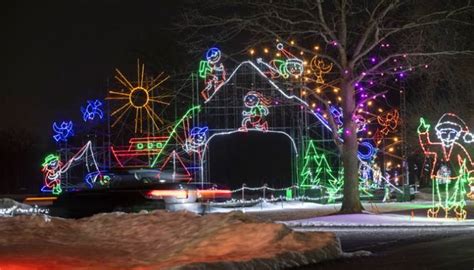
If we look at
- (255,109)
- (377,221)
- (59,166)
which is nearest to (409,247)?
(377,221)

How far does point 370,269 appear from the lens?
10641 millimetres

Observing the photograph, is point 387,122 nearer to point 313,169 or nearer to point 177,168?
point 313,169

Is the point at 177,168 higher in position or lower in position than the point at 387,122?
lower

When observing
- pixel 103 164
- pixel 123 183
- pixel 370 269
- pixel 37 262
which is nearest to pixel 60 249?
pixel 37 262

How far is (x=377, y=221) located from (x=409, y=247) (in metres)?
6.71

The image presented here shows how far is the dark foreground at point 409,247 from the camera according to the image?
11.0 m

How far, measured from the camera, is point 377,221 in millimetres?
20188

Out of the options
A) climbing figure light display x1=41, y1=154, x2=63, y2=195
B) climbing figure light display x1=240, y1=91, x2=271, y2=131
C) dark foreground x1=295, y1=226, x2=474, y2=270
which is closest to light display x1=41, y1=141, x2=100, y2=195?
climbing figure light display x1=41, y1=154, x2=63, y2=195

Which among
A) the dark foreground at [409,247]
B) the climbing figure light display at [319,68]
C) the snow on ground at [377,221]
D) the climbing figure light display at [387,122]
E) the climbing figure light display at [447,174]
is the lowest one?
the dark foreground at [409,247]

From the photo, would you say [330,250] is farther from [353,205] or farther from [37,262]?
[353,205]

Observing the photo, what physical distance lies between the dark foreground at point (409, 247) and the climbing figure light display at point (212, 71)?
37.5ft

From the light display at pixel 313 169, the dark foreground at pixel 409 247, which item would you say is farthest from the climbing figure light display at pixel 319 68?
the dark foreground at pixel 409 247

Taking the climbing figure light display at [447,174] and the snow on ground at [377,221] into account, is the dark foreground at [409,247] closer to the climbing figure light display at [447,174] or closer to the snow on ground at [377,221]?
the snow on ground at [377,221]

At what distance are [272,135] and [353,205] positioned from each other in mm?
22138
